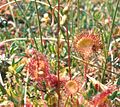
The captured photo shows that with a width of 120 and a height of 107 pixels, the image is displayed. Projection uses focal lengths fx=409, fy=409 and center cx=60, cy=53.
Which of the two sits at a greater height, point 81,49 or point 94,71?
point 81,49

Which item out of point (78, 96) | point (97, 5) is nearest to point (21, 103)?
point (78, 96)

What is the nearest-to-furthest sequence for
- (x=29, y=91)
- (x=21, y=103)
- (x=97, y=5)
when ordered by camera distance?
(x=21, y=103)
(x=29, y=91)
(x=97, y=5)

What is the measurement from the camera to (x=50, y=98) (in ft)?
3.60

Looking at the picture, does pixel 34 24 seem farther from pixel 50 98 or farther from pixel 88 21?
pixel 50 98

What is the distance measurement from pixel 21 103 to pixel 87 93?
0.59ft

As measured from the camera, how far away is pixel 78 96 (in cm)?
112

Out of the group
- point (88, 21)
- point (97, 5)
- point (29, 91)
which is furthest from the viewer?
point (97, 5)

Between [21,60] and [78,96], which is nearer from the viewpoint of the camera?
[78,96]

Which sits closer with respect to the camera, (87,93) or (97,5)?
(87,93)

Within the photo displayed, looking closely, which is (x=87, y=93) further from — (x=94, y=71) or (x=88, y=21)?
(x=88, y=21)

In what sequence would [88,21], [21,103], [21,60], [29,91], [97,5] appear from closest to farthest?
[21,103], [29,91], [21,60], [88,21], [97,5]

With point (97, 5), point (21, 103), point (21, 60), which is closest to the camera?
point (21, 103)

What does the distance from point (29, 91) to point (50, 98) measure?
0.43 ft

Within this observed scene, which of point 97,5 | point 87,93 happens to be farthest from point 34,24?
point 87,93
